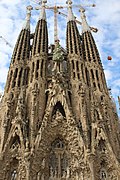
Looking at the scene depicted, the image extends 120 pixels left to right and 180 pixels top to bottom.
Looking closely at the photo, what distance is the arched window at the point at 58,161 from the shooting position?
68.7ft

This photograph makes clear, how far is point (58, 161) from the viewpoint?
21594mm

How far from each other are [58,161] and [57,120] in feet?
11.8

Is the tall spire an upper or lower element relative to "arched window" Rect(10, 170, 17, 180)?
upper

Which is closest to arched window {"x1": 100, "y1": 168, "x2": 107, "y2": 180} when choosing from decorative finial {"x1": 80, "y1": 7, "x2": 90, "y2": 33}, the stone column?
the stone column

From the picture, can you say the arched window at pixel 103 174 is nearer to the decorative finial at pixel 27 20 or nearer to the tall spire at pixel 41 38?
the tall spire at pixel 41 38

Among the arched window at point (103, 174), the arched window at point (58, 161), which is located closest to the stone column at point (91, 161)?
the arched window at point (103, 174)

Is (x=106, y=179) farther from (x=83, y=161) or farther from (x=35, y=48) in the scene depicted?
(x=35, y=48)

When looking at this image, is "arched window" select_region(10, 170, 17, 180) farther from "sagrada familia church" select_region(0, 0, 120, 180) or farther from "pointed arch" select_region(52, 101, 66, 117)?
"pointed arch" select_region(52, 101, 66, 117)

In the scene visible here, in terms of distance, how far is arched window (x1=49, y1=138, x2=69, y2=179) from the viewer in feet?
68.7

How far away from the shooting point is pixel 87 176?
19203mm

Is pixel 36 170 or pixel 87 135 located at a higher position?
pixel 87 135

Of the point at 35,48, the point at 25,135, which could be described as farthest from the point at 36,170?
the point at 35,48

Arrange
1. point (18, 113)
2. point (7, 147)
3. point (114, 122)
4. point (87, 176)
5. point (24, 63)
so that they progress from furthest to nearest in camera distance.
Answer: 1. point (24, 63)
2. point (114, 122)
3. point (18, 113)
4. point (7, 147)
5. point (87, 176)

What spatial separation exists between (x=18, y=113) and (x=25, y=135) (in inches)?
87.8
